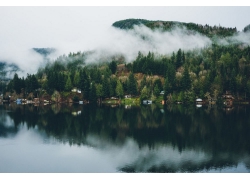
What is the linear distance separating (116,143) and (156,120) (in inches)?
800

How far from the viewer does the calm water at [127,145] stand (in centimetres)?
3139

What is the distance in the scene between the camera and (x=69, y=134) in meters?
47.4

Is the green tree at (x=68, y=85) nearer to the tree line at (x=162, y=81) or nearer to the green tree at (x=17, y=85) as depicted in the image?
the tree line at (x=162, y=81)

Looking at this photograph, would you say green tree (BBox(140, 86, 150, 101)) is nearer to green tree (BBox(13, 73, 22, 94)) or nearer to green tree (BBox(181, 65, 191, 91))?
green tree (BBox(181, 65, 191, 91))

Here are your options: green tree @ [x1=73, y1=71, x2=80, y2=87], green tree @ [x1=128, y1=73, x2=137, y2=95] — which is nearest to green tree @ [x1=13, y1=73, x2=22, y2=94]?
green tree @ [x1=73, y1=71, x2=80, y2=87]

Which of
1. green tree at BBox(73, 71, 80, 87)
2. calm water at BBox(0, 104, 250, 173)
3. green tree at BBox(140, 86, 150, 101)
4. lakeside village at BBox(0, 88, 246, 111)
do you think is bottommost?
calm water at BBox(0, 104, 250, 173)

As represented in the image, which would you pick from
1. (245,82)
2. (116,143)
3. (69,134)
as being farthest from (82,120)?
(245,82)

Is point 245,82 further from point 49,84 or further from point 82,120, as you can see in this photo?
point 49,84

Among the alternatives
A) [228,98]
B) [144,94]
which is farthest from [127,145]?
[228,98]

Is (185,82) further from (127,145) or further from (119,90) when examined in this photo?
(127,145)

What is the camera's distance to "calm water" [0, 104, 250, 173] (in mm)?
31391

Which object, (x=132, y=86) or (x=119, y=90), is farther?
(x=132, y=86)

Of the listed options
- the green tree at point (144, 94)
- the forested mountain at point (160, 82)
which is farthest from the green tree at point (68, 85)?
the green tree at point (144, 94)

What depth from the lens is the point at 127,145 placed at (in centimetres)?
3975
